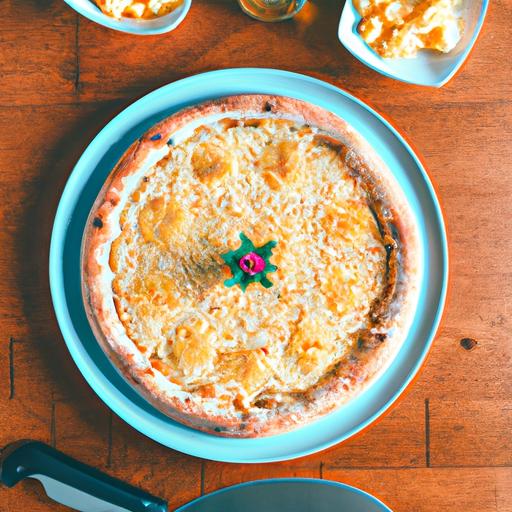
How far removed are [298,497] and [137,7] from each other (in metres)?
1.56

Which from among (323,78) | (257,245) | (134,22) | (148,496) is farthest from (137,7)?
(148,496)

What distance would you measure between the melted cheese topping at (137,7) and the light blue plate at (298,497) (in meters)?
1.46

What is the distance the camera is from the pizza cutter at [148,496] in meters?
Result: 1.79

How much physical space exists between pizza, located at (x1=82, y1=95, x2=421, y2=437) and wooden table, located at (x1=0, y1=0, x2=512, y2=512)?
263mm

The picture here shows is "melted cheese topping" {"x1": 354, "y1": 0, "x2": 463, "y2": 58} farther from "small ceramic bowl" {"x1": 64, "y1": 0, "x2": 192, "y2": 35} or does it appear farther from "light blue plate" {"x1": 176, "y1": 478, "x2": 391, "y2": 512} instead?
"light blue plate" {"x1": 176, "y1": 478, "x2": 391, "y2": 512}

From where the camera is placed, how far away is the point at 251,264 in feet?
5.03

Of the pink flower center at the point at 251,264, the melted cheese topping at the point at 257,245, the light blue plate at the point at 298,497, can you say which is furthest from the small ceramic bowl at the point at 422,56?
the light blue plate at the point at 298,497

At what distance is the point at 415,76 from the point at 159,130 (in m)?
0.77

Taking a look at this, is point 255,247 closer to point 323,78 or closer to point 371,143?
point 371,143

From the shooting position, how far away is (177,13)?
166cm

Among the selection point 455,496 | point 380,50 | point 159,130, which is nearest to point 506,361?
point 455,496

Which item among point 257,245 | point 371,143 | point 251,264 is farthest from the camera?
point 371,143

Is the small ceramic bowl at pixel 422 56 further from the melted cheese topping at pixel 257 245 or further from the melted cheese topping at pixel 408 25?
the melted cheese topping at pixel 257 245

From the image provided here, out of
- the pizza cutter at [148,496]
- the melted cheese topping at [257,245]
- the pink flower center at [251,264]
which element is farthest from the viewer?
the pizza cutter at [148,496]
